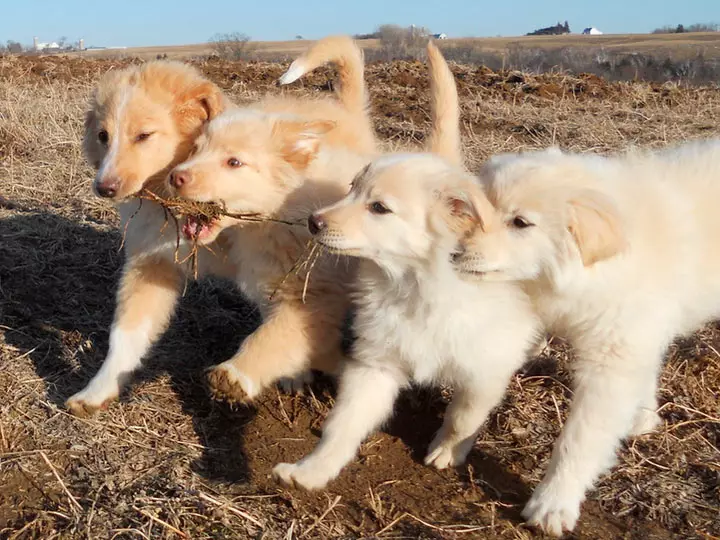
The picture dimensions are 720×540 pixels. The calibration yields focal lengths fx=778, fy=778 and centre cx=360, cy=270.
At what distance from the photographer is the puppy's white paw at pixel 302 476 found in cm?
277

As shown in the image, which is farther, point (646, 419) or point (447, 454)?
point (646, 419)

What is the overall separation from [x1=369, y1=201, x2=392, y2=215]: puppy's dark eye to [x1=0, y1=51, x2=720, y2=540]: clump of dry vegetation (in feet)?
3.52

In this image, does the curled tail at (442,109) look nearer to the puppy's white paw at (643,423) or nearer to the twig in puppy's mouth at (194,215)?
the twig in puppy's mouth at (194,215)

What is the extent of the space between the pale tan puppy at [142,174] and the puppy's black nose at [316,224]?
668 millimetres

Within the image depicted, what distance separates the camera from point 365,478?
3143mm

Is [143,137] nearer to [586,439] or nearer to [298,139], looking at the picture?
[298,139]

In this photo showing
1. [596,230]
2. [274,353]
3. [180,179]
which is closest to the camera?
[596,230]

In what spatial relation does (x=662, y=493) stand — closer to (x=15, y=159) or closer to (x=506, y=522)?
(x=506, y=522)

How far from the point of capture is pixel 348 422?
293cm

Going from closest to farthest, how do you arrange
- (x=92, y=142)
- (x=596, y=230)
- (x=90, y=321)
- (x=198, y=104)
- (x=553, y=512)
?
1. (x=596, y=230)
2. (x=553, y=512)
3. (x=198, y=104)
4. (x=92, y=142)
5. (x=90, y=321)

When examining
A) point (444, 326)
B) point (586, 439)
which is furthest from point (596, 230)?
point (586, 439)

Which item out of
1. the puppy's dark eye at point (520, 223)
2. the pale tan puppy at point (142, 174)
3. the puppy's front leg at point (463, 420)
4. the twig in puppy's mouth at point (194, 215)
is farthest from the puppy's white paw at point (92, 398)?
the puppy's dark eye at point (520, 223)

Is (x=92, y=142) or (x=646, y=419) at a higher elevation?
(x=92, y=142)

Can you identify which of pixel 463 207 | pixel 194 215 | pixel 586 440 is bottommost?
pixel 586 440
